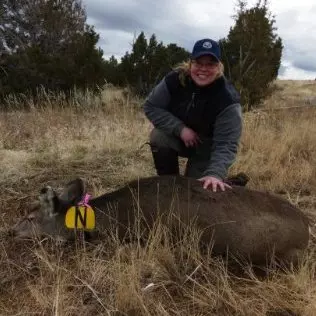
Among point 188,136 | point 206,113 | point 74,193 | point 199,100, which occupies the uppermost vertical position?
point 199,100

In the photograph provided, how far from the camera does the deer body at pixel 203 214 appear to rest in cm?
331

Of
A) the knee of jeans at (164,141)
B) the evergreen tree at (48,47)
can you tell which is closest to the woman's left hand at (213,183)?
the knee of jeans at (164,141)

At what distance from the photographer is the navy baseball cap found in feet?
12.6

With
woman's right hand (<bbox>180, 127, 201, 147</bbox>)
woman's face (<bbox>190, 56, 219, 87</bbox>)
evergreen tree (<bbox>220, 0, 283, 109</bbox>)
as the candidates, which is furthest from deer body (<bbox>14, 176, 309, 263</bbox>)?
evergreen tree (<bbox>220, 0, 283, 109</bbox>)

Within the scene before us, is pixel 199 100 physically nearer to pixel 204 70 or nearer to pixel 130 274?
pixel 204 70

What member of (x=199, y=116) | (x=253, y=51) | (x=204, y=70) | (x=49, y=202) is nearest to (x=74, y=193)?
(x=49, y=202)

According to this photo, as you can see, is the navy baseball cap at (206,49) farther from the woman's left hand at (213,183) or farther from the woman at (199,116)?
the woman's left hand at (213,183)

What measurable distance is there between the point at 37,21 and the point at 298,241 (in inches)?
549

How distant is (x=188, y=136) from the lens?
14.1ft

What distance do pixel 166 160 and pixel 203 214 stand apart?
1.36 m

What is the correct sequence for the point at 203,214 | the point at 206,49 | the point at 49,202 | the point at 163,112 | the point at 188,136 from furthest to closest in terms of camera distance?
the point at 163,112 < the point at 188,136 < the point at 206,49 < the point at 49,202 < the point at 203,214

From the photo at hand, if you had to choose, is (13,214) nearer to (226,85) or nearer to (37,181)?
(37,181)

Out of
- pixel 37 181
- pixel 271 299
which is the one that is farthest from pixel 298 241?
pixel 37 181

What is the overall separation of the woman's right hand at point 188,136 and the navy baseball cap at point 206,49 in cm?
65
